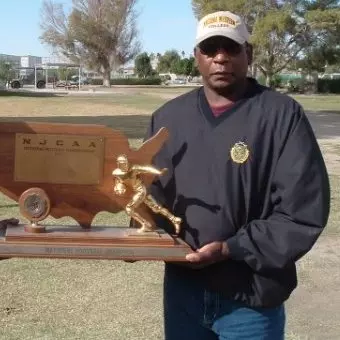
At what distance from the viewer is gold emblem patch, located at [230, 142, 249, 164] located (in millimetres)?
2266

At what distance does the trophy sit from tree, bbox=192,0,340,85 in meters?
37.9

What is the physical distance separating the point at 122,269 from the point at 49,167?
3278mm

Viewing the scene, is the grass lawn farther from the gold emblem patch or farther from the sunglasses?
the sunglasses

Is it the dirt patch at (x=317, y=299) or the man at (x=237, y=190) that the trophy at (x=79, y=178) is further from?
the dirt patch at (x=317, y=299)

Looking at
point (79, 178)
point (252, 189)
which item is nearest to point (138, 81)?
point (79, 178)

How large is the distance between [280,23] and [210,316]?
41185mm

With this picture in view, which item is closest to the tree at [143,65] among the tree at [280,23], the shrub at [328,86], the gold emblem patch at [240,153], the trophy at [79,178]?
the shrub at [328,86]

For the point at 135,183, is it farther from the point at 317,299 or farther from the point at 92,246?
the point at 317,299

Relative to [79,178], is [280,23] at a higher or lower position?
higher

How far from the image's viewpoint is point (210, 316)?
2.43 meters

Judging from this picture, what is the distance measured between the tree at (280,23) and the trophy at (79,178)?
1494 inches

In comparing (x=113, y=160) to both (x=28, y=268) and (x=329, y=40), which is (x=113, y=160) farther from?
(x=329, y=40)

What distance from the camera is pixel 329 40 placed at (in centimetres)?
4828

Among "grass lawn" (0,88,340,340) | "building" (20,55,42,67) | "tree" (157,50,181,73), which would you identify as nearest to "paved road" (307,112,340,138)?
"grass lawn" (0,88,340,340)
